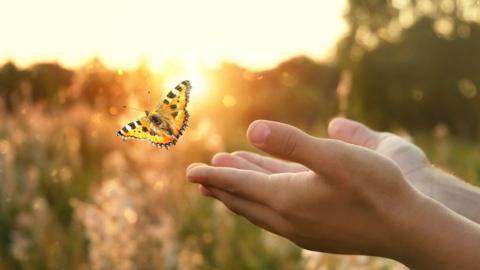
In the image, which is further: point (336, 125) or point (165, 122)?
point (336, 125)

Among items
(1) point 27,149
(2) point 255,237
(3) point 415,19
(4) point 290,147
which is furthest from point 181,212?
(3) point 415,19

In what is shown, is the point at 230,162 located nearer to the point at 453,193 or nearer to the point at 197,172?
the point at 197,172

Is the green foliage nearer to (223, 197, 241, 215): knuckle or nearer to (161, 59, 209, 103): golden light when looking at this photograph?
(161, 59, 209, 103): golden light

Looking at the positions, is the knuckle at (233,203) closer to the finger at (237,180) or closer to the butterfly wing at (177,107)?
the finger at (237,180)

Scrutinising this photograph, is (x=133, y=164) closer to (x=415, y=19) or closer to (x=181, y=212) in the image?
(x=181, y=212)

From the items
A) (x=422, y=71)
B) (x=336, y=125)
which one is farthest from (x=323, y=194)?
(x=422, y=71)

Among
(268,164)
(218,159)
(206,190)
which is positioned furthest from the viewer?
(268,164)

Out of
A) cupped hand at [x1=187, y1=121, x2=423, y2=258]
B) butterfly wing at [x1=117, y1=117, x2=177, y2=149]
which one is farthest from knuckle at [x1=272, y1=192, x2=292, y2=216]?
butterfly wing at [x1=117, y1=117, x2=177, y2=149]

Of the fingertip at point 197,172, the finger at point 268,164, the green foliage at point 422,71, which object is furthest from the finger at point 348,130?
the green foliage at point 422,71
